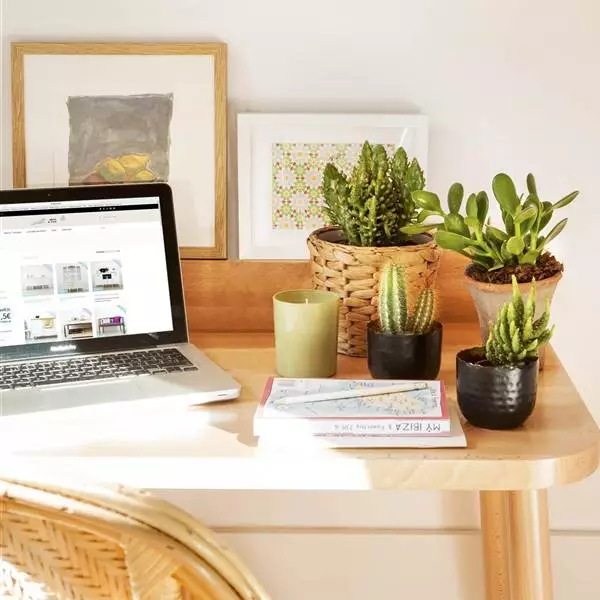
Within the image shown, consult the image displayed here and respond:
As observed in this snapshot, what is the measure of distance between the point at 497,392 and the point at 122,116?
2.42ft

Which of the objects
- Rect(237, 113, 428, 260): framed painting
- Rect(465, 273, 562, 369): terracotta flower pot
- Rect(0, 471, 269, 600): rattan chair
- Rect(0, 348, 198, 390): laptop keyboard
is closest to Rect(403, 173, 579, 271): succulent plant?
Rect(465, 273, 562, 369): terracotta flower pot

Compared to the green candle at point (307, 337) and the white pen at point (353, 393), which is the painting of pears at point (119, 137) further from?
the white pen at point (353, 393)

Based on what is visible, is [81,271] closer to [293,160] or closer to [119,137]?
[119,137]

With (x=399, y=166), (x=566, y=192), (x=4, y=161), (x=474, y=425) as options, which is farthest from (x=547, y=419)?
(x=4, y=161)

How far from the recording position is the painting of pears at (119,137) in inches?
57.5

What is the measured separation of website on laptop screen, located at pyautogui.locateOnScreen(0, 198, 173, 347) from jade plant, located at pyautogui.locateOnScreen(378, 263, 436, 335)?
331 mm

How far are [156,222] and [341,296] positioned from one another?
28 cm

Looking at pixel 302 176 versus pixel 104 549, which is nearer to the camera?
pixel 104 549

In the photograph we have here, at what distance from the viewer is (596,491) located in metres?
1.60

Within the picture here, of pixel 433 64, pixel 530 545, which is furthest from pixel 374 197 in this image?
pixel 530 545

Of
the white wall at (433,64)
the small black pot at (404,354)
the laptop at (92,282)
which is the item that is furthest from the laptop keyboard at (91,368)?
the white wall at (433,64)

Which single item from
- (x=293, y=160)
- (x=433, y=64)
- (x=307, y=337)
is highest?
(x=433, y=64)

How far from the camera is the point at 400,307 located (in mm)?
1177

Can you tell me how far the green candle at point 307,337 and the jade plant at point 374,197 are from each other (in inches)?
4.3
